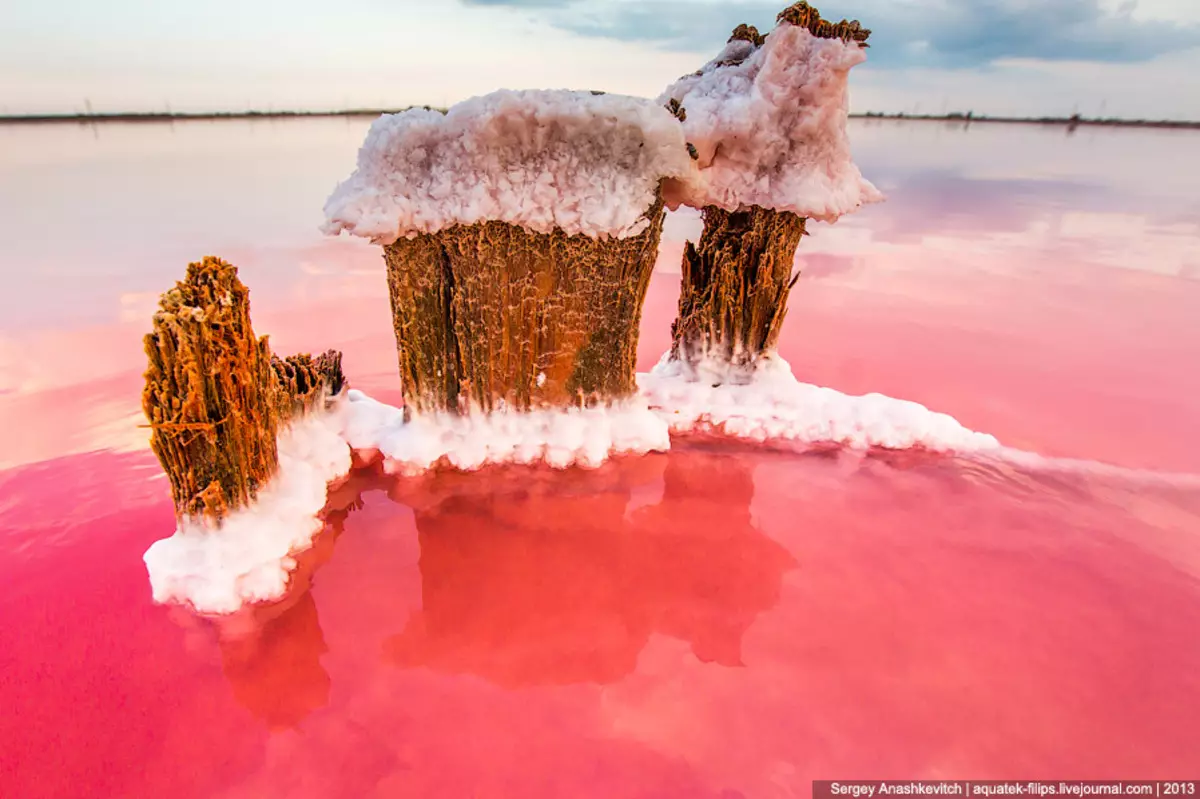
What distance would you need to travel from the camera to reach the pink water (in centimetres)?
132

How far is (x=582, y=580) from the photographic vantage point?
1820 mm

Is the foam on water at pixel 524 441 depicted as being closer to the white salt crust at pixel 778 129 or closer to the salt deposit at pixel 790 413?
the salt deposit at pixel 790 413

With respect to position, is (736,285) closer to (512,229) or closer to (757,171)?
(757,171)

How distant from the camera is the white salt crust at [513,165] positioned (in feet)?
6.50

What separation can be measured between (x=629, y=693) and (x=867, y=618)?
2.43 feet

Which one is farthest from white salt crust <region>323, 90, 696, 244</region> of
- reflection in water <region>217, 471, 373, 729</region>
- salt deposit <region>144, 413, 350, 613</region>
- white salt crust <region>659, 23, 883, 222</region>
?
reflection in water <region>217, 471, 373, 729</region>

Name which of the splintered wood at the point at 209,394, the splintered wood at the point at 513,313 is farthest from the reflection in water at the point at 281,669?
the splintered wood at the point at 513,313

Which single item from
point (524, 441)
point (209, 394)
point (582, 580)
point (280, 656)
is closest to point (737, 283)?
point (524, 441)

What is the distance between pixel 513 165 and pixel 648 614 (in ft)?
5.01

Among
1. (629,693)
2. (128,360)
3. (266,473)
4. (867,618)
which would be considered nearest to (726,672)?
(629,693)

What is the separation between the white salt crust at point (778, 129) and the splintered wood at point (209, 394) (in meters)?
1.59

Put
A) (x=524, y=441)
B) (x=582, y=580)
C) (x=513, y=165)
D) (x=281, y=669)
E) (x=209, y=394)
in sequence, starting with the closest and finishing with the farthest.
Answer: (x=281, y=669)
(x=209, y=394)
(x=582, y=580)
(x=513, y=165)
(x=524, y=441)

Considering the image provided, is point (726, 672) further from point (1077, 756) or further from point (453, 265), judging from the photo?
point (453, 265)

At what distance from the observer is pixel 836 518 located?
2.16 metres
